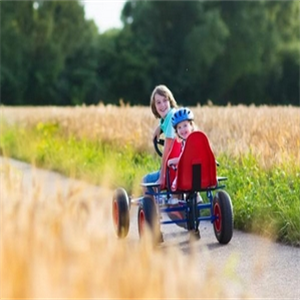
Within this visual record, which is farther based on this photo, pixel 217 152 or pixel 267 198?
pixel 217 152

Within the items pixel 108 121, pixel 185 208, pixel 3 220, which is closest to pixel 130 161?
pixel 108 121

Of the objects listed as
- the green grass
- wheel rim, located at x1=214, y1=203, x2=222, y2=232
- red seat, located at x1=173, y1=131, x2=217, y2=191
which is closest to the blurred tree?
the green grass

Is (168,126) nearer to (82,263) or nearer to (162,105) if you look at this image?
(162,105)

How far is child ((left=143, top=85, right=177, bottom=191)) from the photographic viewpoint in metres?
7.77

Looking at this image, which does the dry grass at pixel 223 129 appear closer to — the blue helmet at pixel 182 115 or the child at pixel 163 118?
the child at pixel 163 118

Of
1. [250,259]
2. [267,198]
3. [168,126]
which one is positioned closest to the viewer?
[250,259]

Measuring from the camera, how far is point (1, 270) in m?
2.46

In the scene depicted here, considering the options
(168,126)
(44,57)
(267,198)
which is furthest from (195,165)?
(44,57)

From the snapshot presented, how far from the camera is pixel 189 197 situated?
7594 mm

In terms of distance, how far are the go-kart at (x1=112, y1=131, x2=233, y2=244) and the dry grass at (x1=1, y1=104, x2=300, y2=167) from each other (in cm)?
216

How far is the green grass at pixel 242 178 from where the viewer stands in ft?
25.8

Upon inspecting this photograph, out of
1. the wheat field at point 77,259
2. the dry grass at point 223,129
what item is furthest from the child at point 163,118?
the wheat field at point 77,259

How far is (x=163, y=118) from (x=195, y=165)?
93 cm

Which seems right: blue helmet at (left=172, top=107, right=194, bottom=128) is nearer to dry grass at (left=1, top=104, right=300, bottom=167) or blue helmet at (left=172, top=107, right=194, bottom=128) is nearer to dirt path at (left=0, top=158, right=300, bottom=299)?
dirt path at (left=0, top=158, right=300, bottom=299)
